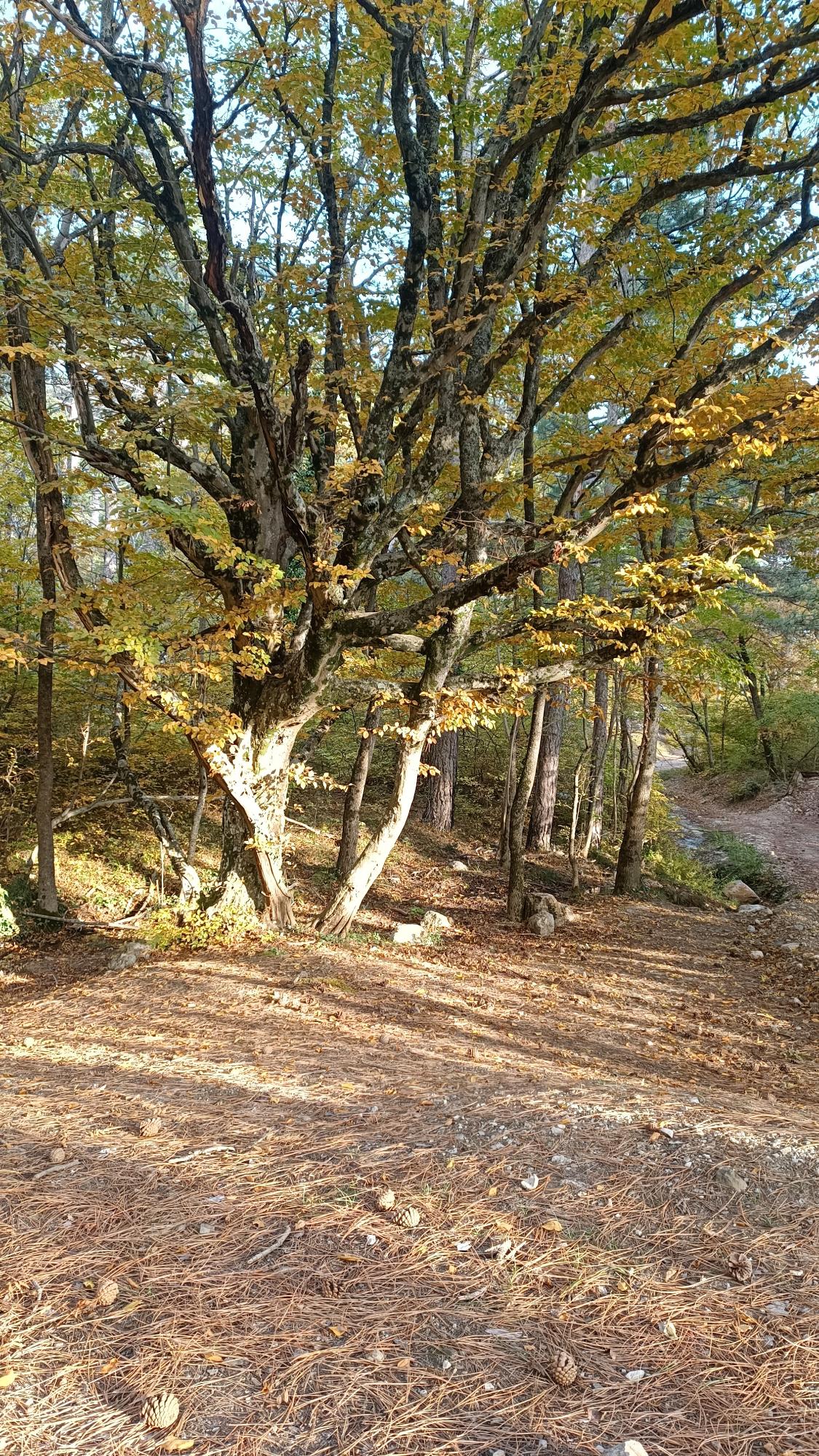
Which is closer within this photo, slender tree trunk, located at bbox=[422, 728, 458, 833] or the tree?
the tree

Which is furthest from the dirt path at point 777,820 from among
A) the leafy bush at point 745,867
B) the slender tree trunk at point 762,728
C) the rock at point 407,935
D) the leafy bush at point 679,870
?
the rock at point 407,935

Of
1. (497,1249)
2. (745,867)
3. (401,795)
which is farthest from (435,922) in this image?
(497,1249)

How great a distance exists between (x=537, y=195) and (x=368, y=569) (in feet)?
11.9

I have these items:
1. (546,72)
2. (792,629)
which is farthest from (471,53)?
(792,629)

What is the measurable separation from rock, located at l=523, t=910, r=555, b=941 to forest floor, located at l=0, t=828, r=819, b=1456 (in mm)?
4238

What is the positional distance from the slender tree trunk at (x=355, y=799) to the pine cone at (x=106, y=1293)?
649 cm

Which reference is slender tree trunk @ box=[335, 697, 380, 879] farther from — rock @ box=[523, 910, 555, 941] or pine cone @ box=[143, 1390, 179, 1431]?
pine cone @ box=[143, 1390, 179, 1431]

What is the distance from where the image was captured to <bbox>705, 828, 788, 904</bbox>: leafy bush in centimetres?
1198

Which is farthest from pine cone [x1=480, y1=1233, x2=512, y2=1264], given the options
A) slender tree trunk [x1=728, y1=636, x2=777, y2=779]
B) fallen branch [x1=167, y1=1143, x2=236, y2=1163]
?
slender tree trunk [x1=728, y1=636, x2=777, y2=779]

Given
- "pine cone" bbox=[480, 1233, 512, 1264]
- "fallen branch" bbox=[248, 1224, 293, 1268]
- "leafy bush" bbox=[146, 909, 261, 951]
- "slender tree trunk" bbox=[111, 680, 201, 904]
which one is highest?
"slender tree trunk" bbox=[111, 680, 201, 904]

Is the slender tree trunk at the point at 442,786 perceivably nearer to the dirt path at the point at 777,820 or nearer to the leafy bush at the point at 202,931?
the dirt path at the point at 777,820

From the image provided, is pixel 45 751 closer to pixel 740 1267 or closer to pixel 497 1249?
pixel 497 1249

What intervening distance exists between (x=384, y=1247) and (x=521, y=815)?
741 cm

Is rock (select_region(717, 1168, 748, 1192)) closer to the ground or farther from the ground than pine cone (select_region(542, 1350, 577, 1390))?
farther from the ground
